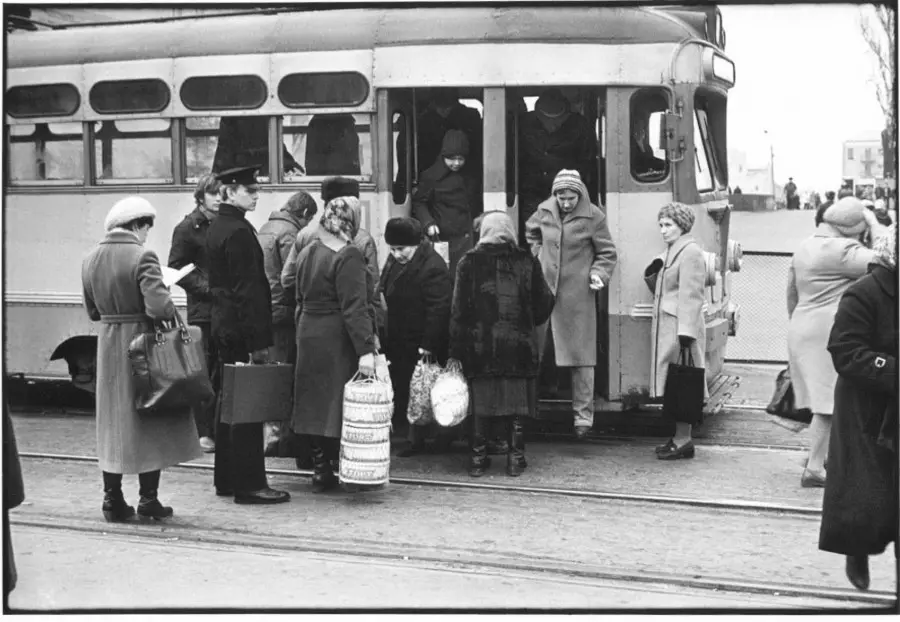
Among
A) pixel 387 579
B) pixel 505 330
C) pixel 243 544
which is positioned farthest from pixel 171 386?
pixel 505 330

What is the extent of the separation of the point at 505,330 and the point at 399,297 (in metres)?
0.91

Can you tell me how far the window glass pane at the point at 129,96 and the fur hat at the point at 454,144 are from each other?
224 cm

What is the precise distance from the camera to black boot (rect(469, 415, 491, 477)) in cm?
880

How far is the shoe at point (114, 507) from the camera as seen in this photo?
752 centimetres

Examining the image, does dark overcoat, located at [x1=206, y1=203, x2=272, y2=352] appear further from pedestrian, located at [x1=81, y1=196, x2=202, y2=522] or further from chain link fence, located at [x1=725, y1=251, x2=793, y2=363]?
chain link fence, located at [x1=725, y1=251, x2=793, y2=363]

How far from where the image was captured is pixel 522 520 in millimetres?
7523

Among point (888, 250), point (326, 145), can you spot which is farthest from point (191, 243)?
point (888, 250)

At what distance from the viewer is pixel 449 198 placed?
9820 millimetres

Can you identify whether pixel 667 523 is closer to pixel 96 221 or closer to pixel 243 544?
pixel 243 544

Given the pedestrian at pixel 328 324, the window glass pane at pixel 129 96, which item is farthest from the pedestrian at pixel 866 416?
the window glass pane at pixel 129 96

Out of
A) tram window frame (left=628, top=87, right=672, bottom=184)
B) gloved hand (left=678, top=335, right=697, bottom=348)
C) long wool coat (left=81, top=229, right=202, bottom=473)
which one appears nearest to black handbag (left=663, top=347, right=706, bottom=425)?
gloved hand (left=678, top=335, right=697, bottom=348)

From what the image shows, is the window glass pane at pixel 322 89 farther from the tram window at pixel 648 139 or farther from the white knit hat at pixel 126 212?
the white knit hat at pixel 126 212

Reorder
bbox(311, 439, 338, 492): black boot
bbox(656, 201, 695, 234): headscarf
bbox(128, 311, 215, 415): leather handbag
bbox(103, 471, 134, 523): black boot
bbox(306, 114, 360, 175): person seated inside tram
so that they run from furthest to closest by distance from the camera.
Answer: bbox(306, 114, 360, 175): person seated inside tram → bbox(656, 201, 695, 234): headscarf → bbox(311, 439, 338, 492): black boot → bbox(103, 471, 134, 523): black boot → bbox(128, 311, 215, 415): leather handbag

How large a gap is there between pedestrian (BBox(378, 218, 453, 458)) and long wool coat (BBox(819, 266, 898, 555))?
139 inches
